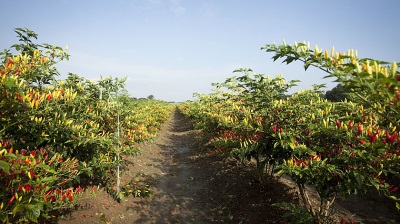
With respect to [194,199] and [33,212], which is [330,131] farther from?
[194,199]

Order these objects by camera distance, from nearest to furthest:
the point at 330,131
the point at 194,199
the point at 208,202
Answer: the point at 330,131 < the point at 208,202 < the point at 194,199

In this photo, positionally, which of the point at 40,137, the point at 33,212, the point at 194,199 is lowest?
the point at 194,199

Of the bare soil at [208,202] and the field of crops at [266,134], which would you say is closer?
the field of crops at [266,134]

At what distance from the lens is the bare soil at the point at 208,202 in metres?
5.38

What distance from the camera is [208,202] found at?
22.1 feet

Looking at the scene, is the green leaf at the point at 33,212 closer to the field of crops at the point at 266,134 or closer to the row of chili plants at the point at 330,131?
the field of crops at the point at 266,134

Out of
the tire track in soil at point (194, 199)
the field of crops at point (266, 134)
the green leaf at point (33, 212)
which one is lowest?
the tire track in soil at point (194, 199)

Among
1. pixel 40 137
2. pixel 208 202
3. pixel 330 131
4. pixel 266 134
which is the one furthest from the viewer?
pixel 208 202

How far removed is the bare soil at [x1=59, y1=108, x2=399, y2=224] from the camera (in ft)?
17.7

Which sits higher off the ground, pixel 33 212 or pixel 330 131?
pixel 330 131

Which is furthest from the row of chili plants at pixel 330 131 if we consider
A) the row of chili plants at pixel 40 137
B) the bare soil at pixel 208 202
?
the row of chili plants at pixel 40 137

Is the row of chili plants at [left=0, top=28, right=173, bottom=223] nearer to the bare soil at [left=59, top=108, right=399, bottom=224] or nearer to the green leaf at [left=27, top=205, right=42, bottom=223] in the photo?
the green leaf at [left=27, top=205, right=42, bottom=223]

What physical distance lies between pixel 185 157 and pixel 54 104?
8842mm

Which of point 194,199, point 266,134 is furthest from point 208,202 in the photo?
point 266,134
